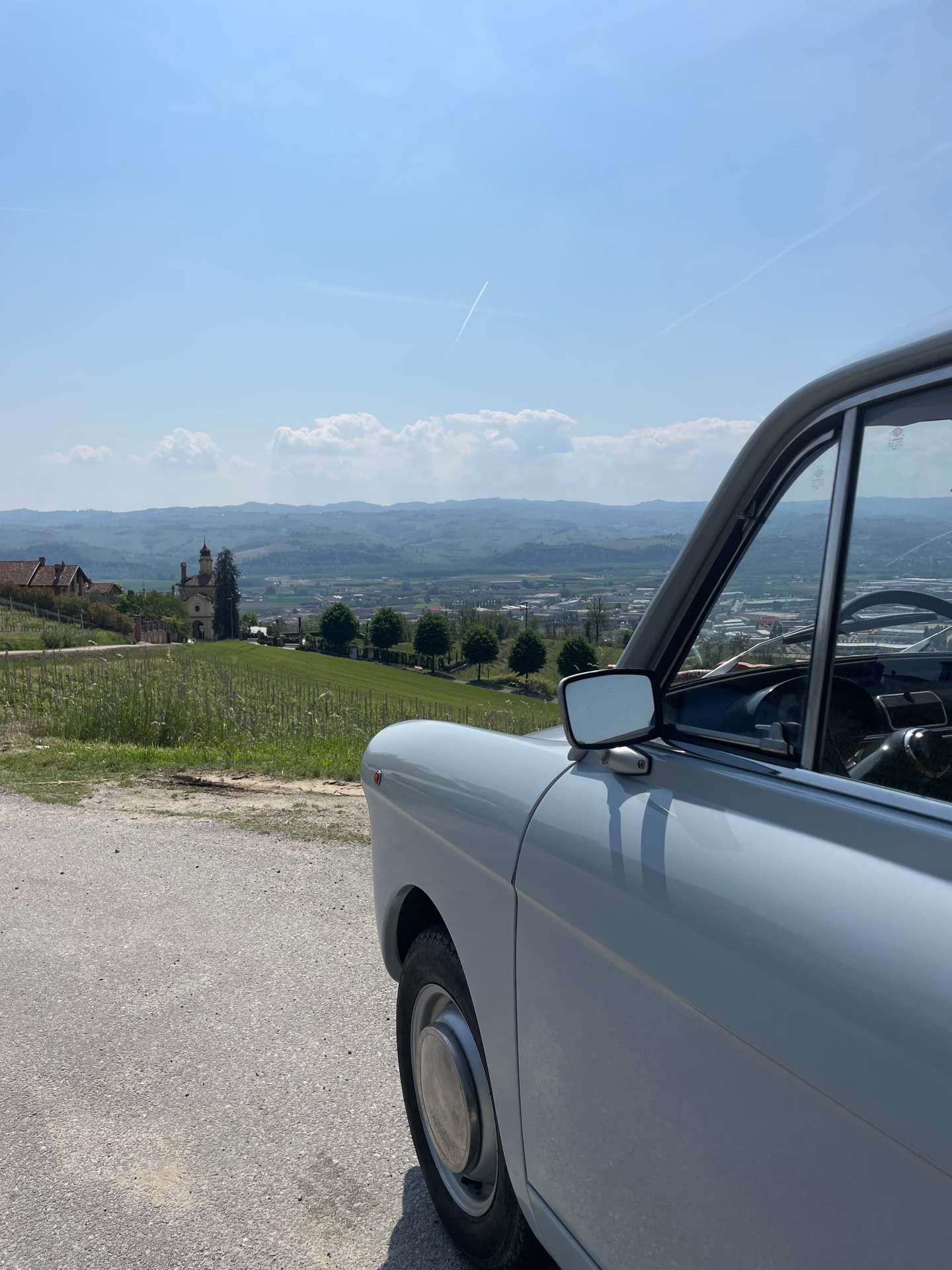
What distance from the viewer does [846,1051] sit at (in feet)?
3.74

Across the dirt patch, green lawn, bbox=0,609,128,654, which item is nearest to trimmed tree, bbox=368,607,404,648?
green lawn, bbox=0,609,128,654

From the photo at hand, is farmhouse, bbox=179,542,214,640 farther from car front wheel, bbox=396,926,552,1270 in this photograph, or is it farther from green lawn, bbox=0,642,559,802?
car front wheel, bbox=396,926,552,1270

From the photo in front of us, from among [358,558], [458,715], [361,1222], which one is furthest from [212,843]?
[358,558]

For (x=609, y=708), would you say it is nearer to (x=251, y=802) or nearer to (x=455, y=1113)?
(x=455, y=1113)

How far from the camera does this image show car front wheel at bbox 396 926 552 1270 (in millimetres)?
2242

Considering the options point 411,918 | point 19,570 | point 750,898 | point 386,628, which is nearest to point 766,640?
point 750,898

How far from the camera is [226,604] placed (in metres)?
95.9

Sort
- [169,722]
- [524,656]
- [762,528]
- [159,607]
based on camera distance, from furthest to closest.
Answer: [159,607] < [524,656] < [169,722] < [762,528]

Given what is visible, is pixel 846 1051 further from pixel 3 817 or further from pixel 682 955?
pixel 3 817

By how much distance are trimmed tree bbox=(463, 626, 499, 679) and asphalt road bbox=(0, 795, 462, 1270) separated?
15.8 meters

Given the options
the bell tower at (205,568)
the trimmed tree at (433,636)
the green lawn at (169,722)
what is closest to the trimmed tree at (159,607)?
the bell tower at (205,568)

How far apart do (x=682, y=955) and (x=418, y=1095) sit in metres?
1.46

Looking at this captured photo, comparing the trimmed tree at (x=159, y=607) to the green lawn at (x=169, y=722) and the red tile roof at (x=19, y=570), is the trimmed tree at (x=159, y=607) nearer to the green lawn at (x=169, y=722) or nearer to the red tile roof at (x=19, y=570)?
the red tile roof at (x=19, y=570)

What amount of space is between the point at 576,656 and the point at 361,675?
163 ft
